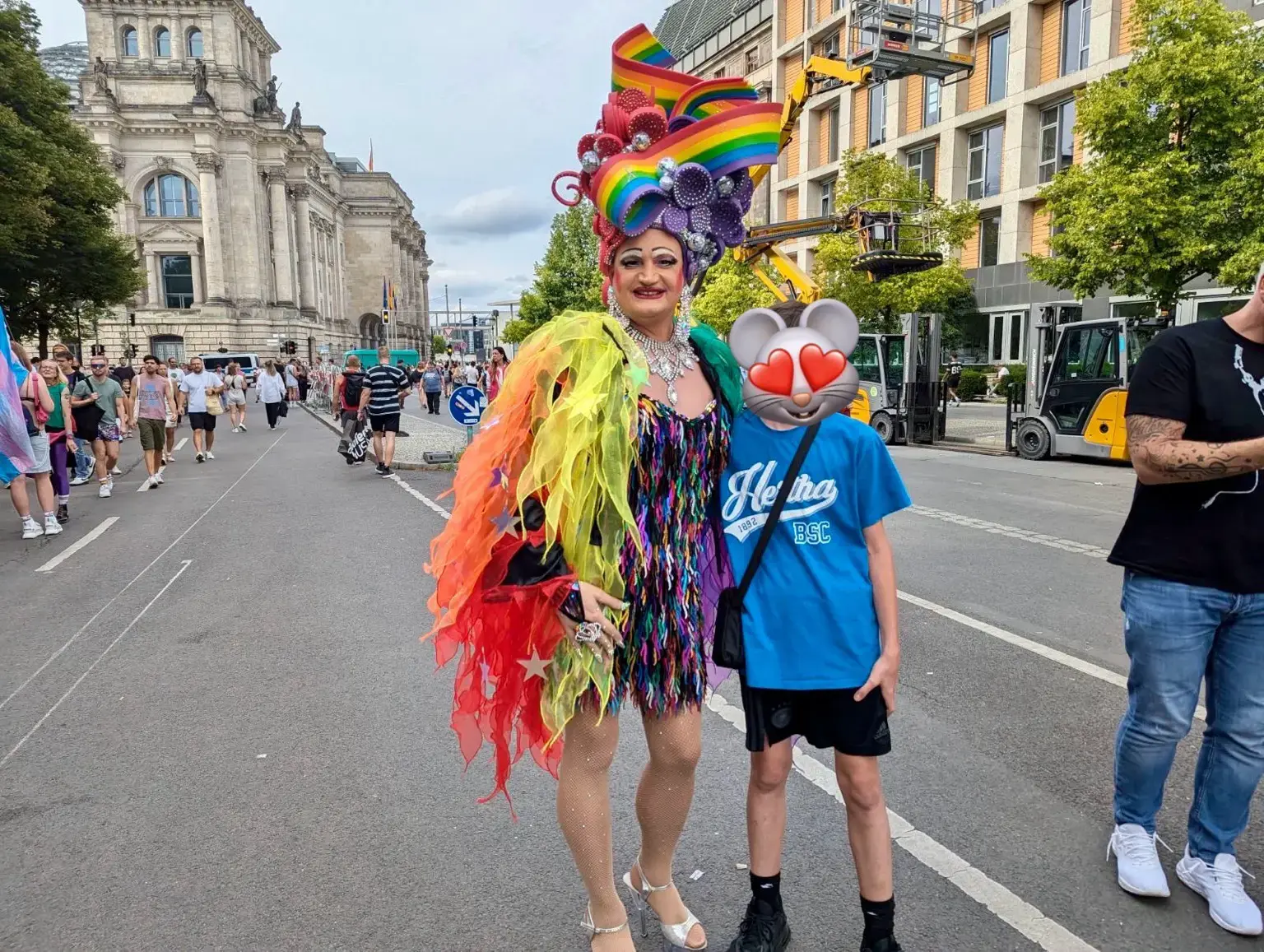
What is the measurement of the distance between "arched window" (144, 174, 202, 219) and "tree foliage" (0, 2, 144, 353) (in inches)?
1482

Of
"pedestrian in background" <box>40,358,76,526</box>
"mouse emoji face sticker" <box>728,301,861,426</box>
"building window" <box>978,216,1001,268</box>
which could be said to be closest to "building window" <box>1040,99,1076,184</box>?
"building window" <box>978,216,1001,268</box>

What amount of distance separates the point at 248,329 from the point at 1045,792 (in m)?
68.2

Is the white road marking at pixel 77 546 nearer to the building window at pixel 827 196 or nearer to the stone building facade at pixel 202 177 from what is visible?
the building window at pixel 827 196

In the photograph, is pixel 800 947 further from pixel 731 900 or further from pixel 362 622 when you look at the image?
pixel 362 622

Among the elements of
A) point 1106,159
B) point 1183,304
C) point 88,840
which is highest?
point 1106,159

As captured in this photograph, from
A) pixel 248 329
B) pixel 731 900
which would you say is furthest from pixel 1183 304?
pixel 248 329

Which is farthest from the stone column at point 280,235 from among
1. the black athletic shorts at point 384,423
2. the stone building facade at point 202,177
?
the black athletic shorts at point 384,423

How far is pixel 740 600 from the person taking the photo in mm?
2230

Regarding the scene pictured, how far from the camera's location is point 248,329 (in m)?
63.6

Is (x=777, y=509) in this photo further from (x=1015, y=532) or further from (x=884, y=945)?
(x=1015, y=532)

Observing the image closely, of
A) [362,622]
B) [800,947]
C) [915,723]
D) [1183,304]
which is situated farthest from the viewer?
[1183,304]

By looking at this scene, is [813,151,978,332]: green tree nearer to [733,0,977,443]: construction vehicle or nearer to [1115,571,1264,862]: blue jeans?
[733,0,977,443]: construction vehicle

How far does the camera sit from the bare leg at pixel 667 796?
2281mm

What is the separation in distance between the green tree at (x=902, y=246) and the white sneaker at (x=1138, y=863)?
19397 millimetres
